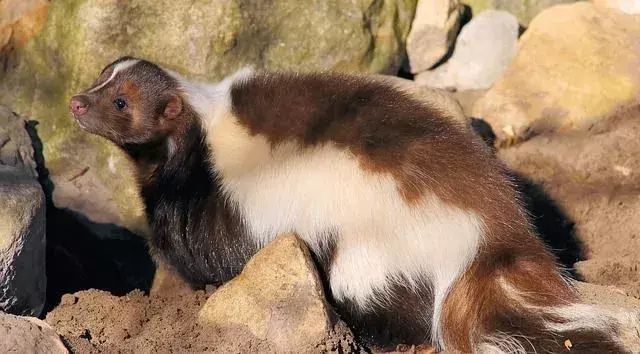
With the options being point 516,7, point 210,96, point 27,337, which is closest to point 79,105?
point 210,96

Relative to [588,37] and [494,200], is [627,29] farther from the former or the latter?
[494,200]

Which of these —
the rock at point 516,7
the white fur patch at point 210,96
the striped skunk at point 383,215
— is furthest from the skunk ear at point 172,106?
the rock at point 516,7

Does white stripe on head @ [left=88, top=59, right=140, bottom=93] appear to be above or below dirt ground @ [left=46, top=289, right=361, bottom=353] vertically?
above

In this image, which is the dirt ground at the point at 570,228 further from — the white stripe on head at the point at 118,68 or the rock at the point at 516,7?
the rock at the point at 516,7

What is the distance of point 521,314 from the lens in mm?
4715

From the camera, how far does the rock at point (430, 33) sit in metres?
8.00

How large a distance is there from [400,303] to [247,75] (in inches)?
65.6

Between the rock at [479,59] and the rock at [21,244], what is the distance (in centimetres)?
375

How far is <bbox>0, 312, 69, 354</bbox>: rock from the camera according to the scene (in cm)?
445

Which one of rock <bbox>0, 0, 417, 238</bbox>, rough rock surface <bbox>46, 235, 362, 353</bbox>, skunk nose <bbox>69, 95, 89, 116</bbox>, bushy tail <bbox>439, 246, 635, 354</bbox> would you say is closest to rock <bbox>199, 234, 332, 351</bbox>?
rough rock surface <bbox>46, 235, 362, 353</bbox>

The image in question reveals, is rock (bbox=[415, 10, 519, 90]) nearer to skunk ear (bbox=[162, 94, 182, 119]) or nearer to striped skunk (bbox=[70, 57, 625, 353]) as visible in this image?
striped skunk (bbox=[70, 57, 625, 353])

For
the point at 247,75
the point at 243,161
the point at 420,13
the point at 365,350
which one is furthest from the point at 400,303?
the point at 420,13

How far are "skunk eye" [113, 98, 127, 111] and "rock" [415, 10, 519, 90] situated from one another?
312 cm

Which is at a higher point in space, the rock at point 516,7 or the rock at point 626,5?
the rock at point 626,5
